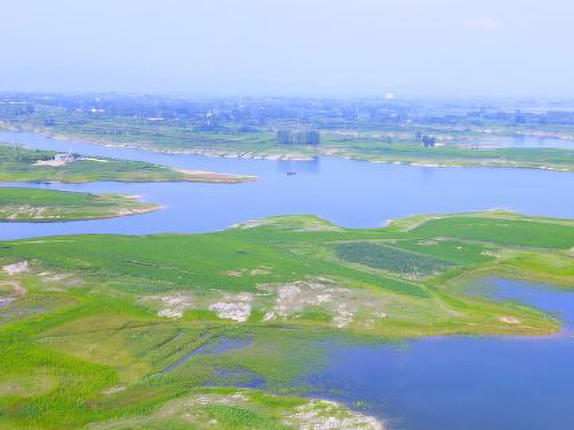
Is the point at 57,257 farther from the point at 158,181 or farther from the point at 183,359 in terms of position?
the point at 158,181

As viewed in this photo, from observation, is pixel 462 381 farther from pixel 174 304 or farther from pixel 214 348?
pixel 174 304

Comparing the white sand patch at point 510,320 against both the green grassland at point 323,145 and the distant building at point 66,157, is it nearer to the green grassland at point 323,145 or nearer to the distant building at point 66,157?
the distant building at point 66,157

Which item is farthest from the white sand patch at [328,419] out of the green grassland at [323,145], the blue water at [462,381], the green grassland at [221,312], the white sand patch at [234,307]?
the green grassland at [323,145]

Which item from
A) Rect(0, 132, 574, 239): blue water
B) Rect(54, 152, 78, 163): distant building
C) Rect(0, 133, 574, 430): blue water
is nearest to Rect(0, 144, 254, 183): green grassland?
Rect(54, 152, 78, 163): distant building

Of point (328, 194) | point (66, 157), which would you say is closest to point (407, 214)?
point (328, 194)

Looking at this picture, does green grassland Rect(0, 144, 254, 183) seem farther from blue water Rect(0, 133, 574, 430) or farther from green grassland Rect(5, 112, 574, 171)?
green grassland Rect(5, 112, 574, 171)

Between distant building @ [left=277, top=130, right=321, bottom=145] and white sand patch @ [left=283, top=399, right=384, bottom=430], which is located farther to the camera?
distant building @ [left=277, top=130, right=321, bottom=145]

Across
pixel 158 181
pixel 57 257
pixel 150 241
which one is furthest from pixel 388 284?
pixel 158 181
